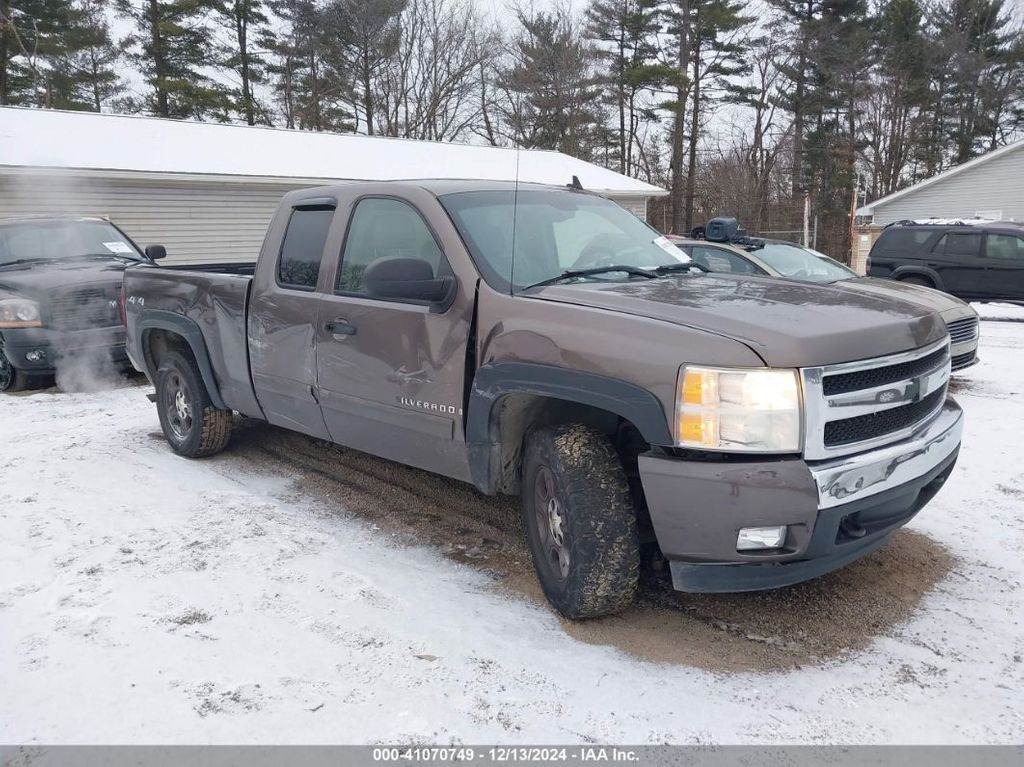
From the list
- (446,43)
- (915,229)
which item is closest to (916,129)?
(446,43)

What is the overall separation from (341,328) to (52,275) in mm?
5856

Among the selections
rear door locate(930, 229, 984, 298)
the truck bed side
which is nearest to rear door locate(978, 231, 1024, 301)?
rear door locate(930, 229, 984, 298)

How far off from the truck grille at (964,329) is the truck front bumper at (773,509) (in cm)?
500

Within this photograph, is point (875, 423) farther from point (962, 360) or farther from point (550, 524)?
point (962, 360)

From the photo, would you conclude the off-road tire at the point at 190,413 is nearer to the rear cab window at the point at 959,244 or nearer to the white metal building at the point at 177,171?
the white metal building at the point at 177,171

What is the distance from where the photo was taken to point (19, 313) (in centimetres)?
805

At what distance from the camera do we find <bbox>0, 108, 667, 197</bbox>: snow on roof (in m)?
15.1

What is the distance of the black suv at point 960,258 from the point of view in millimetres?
13617

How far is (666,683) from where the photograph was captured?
292 centimetres

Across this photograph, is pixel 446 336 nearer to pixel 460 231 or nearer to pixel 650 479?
pixel 460 231

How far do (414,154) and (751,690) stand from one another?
66.3 ft

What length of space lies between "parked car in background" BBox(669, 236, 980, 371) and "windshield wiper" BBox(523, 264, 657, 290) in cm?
392

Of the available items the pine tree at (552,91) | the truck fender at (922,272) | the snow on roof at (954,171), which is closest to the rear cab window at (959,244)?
the truck fender at (922,272)

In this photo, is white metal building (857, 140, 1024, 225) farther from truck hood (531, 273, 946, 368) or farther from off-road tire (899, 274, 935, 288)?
truck hood (531, 273, 946, 368)
